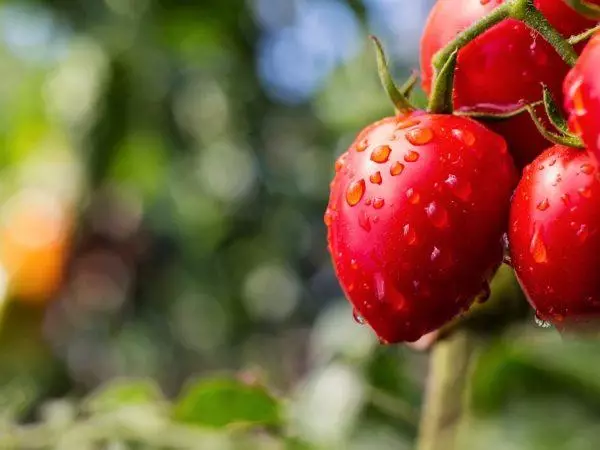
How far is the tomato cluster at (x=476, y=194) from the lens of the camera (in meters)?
0.49

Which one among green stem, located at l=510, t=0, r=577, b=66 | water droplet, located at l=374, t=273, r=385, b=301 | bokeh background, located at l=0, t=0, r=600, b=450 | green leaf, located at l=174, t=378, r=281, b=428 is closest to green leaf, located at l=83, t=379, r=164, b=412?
green leaf, located at l=174, t=378, r=281, b=428

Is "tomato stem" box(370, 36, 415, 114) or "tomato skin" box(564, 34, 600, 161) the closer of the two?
"tomato skin" box(564, 34, 600, 161)

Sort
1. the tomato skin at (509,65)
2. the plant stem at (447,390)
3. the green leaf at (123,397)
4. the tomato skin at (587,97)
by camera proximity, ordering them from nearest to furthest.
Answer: the tomato skin at (587,97) < the tomato skin at (509,65) < the plant stem at (447,390) < the green leaf at (123,397)

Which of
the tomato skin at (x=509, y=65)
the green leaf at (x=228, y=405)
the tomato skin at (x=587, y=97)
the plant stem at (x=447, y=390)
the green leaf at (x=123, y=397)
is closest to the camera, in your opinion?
the tomato skin at (x=587, y=97)

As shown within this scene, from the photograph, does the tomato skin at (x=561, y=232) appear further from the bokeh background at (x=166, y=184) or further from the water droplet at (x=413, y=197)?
the bokeh background at (x=166, y=184)

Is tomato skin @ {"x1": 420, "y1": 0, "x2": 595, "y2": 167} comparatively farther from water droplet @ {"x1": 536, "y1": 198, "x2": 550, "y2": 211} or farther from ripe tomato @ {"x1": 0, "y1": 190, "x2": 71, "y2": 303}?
ripe tomato @ {"x1": 0, "y1": 190, "x2": 71, "y2": 303}

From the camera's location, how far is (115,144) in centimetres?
208

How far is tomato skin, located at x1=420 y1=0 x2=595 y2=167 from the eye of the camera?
527mm

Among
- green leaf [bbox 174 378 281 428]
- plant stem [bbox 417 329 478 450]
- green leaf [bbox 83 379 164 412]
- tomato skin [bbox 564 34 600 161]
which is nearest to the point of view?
tomato skin [bbox 564 34 600 161]

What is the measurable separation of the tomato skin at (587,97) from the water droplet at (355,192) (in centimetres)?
12

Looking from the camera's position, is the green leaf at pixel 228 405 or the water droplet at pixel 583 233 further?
the green leaf at pixel 228 405

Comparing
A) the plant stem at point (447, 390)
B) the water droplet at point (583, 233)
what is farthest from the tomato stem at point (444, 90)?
the plant stem at point (447, 390)

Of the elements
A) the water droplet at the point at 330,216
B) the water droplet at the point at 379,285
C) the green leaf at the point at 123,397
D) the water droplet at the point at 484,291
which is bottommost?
the green leaf at the point at 123,397

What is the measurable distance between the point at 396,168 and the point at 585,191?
98 mm
